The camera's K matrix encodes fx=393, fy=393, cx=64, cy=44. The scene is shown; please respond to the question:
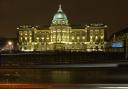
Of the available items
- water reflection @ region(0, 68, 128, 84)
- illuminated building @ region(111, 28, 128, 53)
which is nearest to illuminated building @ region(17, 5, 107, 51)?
illuminated building @ region(111, 28, 128, 53)

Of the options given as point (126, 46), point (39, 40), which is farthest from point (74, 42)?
point (126, 46)

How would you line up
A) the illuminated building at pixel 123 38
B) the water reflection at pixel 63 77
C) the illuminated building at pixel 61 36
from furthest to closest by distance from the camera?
the illuminated building at pixel 61 36
the illuminated building at pixel 123 38
the water reflection at pixel 63 77

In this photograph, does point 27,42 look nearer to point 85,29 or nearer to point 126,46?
point 85,29

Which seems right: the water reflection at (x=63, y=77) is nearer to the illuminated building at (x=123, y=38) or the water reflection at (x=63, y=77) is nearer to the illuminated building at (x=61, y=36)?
the illuminated building at (x=123, y=38)

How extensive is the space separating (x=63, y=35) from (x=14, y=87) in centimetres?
17289

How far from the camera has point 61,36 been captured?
18625 cm

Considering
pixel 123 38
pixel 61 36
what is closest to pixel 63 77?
pixel 123 38

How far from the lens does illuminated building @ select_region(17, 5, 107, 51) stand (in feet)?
599

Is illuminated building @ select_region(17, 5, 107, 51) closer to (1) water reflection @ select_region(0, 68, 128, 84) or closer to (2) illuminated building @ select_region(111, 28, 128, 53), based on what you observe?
(2) illuminated building @ select_region(111, 28, 128, 53)

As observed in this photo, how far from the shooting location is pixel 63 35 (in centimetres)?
18650

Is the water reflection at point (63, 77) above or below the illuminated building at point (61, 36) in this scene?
below

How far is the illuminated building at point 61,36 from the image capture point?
7185 inches

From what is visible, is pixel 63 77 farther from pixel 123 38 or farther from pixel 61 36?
pixel 61 36

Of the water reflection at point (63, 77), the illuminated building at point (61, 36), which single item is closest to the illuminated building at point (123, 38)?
the water reflection at point (63, 77)
